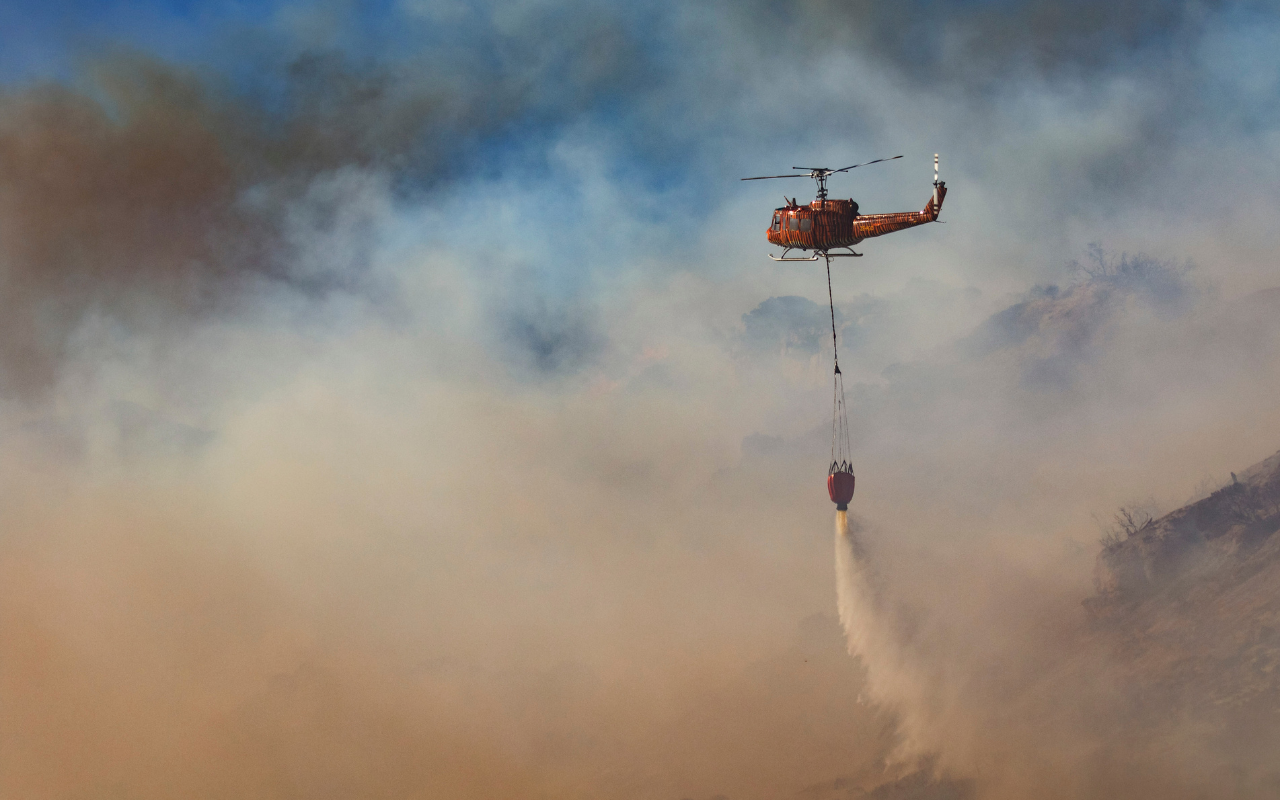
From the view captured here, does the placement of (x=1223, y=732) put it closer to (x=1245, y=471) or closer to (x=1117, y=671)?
(x=1117, y=671)

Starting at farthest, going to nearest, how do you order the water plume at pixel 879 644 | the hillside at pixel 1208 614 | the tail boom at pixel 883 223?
the water plume at pixel 879 644
the hillside at pixel 1208 614
the tail boom at pixel 883 223

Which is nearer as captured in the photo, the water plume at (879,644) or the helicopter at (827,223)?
the helicopter at (827,223)

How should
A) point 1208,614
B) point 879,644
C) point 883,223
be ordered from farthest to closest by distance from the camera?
point 879,644
point 1208,614
point 883,223

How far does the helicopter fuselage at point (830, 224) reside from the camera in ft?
253

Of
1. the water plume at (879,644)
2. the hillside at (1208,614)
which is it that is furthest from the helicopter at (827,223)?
the hillside at (1208,614)

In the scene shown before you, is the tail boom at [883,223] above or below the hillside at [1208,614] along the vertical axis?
above

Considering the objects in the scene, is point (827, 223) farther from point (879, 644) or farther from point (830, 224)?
point (879, 644)

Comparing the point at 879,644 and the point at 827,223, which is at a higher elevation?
the point at 827,223

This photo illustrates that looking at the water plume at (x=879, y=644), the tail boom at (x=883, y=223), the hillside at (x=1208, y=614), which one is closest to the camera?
the tail boom at (x=883, y=223)

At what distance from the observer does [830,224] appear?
254 ft

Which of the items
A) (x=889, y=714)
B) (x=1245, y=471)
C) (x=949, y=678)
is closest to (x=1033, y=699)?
(x=949, y=678)

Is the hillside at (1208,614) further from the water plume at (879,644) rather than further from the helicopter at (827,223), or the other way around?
Result: the helicopter at (827,223)

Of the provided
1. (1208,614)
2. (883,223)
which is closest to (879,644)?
(1208,614)

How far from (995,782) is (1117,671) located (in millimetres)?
25287
